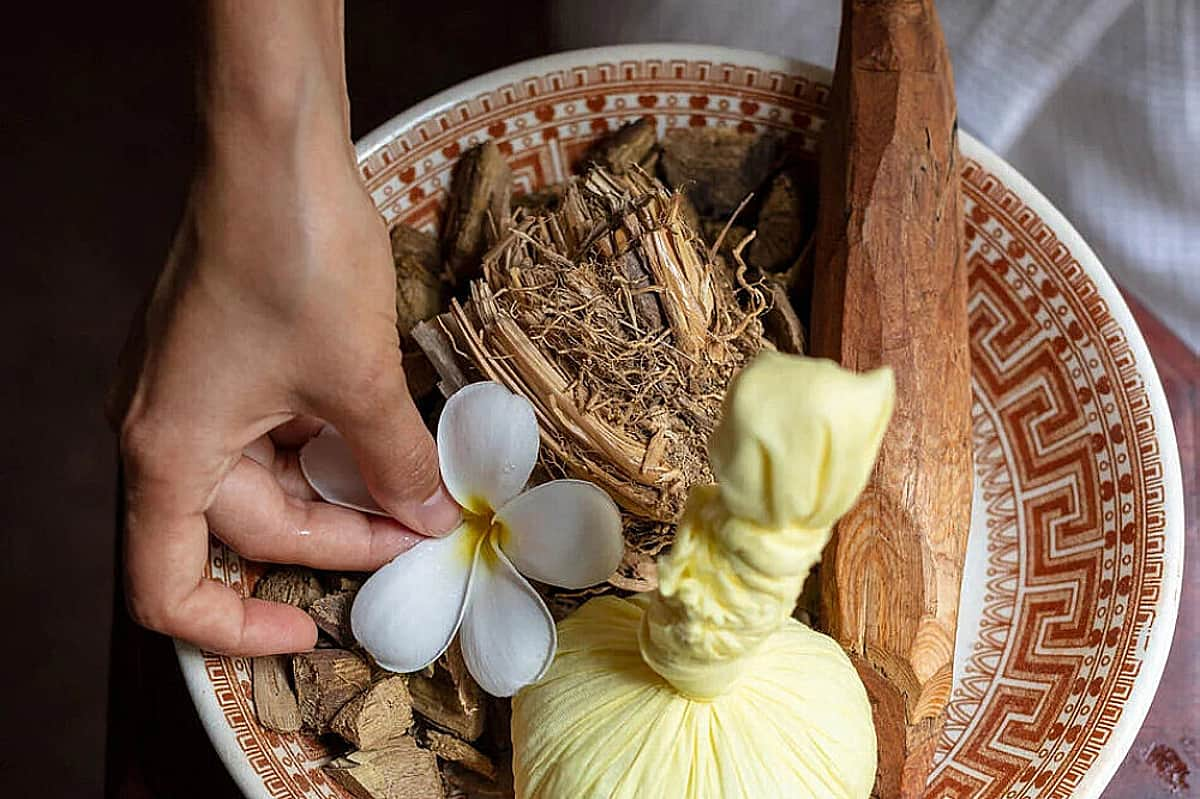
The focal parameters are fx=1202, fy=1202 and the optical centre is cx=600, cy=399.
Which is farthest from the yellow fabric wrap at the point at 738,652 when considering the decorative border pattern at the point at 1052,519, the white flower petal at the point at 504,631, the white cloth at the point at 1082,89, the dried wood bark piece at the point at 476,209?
the white cloth at the point at 1082,89

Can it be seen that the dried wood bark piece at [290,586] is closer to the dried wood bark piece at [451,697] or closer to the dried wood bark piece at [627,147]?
the dried wood bark piece at [451,697]

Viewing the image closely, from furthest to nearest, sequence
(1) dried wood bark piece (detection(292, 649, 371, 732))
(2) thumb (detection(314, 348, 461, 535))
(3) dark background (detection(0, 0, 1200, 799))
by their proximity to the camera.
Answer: (3) dark background (detection(0, 0, 1200, 799)) < (1) dried wood bark piece (detection(292, 649, 371, 732)) < (2) thumb (detection(314, 348, 461, 535))

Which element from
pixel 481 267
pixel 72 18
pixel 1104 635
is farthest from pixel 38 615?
pixel 1104 635

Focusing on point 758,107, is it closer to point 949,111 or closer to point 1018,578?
point 949,111

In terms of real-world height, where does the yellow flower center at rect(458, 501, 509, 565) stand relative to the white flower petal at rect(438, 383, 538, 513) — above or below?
below

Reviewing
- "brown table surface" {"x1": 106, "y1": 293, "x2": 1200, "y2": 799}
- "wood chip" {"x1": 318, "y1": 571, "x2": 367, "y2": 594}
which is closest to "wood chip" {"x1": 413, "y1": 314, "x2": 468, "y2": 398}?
"wood chip" {"x1": 318, "y1": 571, "x2": 367, "y2": 594}

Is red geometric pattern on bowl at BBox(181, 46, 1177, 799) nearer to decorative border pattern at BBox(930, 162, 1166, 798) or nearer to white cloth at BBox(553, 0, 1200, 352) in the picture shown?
decorative border pattern at BBox(930, 162, 1166, 798)

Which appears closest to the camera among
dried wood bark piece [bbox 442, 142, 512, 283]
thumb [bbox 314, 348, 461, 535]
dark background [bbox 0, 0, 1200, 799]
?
thumb [bbox 314, 348, 461, 535]
